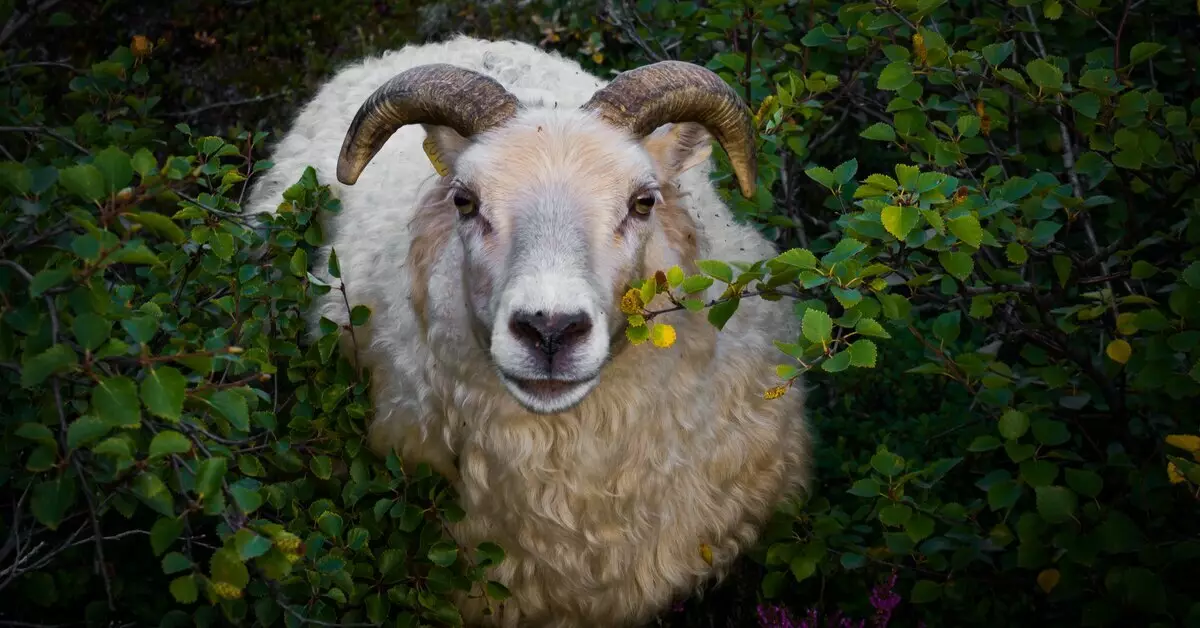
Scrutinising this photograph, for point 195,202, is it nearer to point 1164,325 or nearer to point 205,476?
point 205,476

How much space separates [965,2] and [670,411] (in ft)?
6.51

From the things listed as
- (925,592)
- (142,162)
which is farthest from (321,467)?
(925,592)

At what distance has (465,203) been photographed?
323cm

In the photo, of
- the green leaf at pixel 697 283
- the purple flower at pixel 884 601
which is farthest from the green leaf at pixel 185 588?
the purple flower at pixel 884 601

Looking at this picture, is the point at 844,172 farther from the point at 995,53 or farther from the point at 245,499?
the point at 245,499

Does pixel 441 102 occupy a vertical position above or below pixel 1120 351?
above

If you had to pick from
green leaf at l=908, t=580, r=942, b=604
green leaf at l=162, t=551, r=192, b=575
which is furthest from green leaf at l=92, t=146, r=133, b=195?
green leaf at l=908, t=580, r=942, b=604

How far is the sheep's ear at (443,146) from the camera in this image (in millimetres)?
3428

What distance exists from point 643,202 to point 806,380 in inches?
54.0

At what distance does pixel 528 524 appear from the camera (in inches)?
134

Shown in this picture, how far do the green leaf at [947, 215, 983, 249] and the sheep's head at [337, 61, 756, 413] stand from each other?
34.6 inches

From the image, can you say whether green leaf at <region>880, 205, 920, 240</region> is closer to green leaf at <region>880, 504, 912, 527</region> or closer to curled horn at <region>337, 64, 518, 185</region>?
green leaf at <region>880, 504, 912, 527</region>

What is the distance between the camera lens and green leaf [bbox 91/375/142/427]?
185 centimetres

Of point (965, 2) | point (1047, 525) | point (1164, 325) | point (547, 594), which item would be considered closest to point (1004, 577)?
point (1047, 525)
